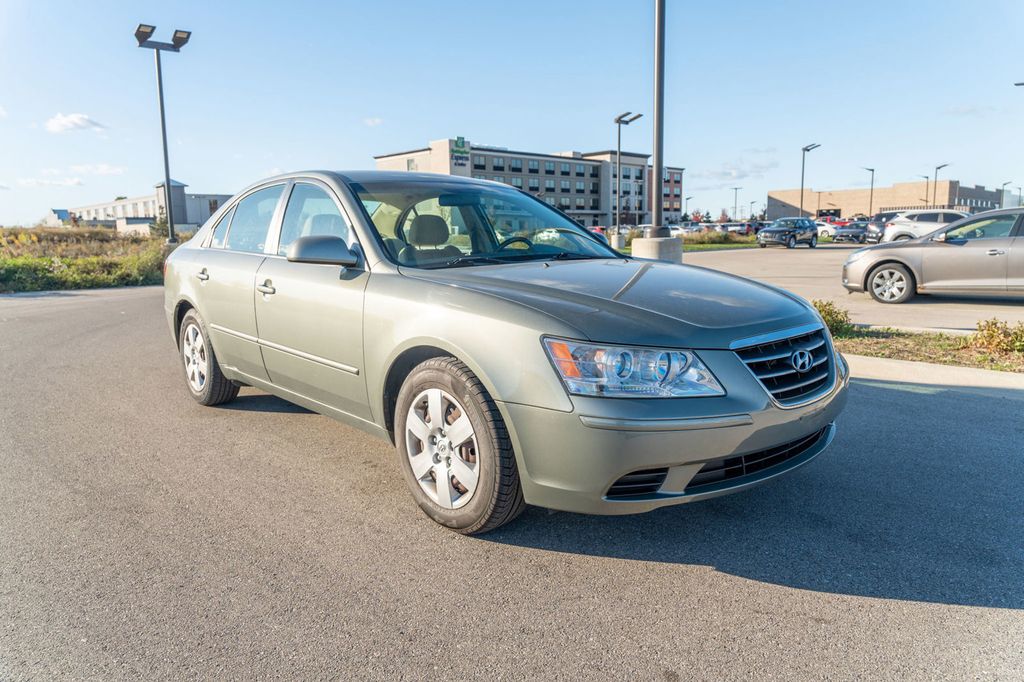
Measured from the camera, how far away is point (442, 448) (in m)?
3.26

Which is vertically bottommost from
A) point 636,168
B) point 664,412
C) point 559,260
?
point 664,412

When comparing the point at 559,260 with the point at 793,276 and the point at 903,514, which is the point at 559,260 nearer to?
the point at 903,514

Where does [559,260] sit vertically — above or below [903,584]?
above

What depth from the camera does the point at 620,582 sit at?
9.48ft

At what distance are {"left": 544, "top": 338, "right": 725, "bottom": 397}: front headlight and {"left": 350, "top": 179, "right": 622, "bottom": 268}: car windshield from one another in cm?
128

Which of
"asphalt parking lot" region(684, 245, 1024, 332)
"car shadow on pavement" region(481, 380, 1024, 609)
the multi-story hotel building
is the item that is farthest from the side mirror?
the multi-story hotel building

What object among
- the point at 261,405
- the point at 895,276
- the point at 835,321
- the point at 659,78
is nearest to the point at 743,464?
the point at 261,405

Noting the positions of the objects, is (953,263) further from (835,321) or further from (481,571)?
(481,571)

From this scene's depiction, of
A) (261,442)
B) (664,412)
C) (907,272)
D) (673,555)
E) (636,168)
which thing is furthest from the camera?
(636,168)

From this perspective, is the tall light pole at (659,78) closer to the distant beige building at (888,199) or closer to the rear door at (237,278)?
the rear door at (237,278)

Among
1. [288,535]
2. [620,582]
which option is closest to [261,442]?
[288,535]

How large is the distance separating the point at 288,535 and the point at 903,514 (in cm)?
288

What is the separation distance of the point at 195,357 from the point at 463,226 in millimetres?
2561

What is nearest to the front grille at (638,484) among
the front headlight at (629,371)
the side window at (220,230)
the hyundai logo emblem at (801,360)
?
the front headlight at (629,371)
